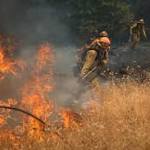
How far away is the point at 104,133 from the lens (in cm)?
781

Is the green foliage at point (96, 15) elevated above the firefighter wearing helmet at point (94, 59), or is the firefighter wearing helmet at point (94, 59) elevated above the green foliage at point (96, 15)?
the green foliage at point (96, 15)

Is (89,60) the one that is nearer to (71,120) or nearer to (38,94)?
(38,94)

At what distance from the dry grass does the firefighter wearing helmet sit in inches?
85.1

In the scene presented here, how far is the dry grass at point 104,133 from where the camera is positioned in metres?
7.39

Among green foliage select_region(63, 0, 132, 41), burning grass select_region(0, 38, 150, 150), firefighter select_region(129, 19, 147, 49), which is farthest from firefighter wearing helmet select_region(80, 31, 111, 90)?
green foliage select_region(63, 0, 132, 41)

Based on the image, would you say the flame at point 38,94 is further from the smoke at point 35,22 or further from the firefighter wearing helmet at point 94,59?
the smoke at point 35,22

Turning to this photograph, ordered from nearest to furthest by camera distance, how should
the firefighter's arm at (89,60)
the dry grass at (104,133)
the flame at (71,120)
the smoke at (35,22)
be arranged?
1. the dry grass at (104,133)
2. the flame at (71,120)
3. the firefighter's arm at (89,60)
4. the smoke at (35,22)

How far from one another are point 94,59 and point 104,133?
432cm

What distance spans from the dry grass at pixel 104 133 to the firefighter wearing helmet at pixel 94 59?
2.16 metres

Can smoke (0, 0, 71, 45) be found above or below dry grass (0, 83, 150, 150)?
above

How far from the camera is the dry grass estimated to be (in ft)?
24.3

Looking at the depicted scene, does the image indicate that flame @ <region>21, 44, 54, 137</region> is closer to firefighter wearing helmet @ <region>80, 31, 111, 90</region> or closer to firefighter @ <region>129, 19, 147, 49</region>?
firefighter wearing helmet @ <region>80, 31, 111, 90</region>

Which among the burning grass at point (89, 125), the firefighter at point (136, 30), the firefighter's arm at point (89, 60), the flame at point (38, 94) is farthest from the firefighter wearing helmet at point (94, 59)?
the firefighter at point (136, 30)

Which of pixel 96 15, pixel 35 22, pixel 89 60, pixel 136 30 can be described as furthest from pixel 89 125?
pixel 35 22
